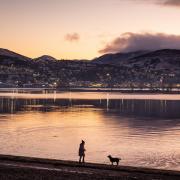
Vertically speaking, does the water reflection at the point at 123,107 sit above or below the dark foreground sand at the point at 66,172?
above

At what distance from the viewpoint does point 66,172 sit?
1011 inches

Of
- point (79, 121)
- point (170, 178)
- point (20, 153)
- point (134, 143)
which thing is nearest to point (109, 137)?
point (134, 143)

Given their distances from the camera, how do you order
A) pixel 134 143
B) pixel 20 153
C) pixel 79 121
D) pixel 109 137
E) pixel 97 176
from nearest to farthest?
pixel 97 176, pixel 20 153, pixel 134 143, pixel 109 137, pixel 79 121

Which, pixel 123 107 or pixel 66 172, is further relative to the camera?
pixel 123 107

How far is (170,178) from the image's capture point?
25.3 meters

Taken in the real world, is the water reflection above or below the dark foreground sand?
above

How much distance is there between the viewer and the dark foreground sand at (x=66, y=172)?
941 inches

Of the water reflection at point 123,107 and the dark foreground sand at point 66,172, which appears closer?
the dark foreground sand at point 66,172

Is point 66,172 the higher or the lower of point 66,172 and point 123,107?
the lower

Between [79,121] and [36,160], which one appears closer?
[36,160]

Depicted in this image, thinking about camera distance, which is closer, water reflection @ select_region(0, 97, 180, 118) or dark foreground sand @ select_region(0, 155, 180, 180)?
dark foreground sand @ select_region(0, 155, 180, 180)

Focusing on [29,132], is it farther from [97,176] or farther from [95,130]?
[97,176]

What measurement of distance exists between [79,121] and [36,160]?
52.6m

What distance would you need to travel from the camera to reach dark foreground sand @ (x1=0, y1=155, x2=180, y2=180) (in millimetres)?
23906
